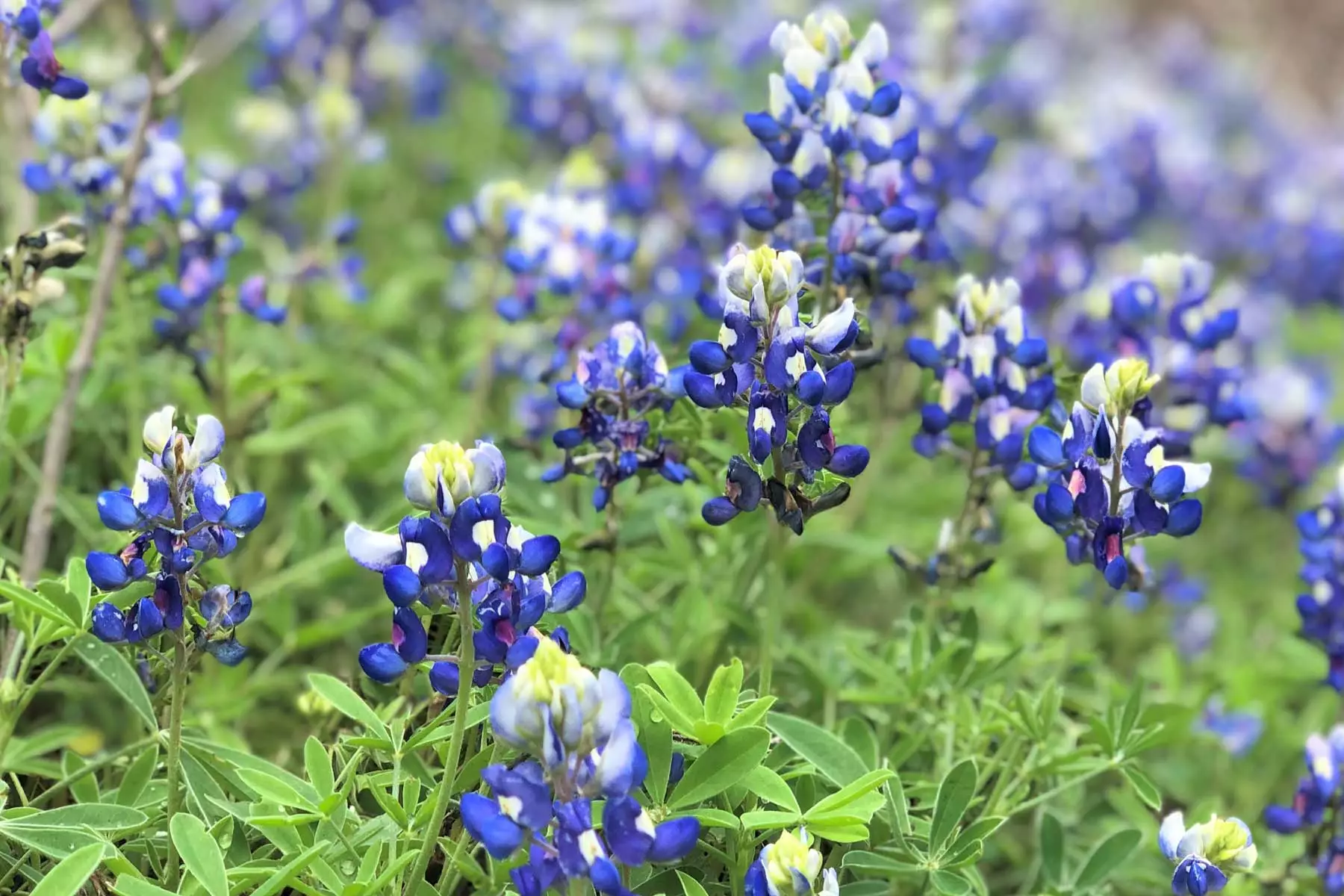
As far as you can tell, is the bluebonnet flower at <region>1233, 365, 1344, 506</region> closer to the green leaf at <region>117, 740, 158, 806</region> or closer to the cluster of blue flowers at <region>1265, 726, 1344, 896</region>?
the cluster of blue flowers at <region>1265, 726, 1344, 896</region>

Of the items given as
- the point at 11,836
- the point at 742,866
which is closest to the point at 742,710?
the point at 742,866

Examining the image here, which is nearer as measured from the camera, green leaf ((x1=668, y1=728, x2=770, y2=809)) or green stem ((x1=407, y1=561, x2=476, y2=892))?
green stem ((x1=407, y1=561, x2=476, y2=892))

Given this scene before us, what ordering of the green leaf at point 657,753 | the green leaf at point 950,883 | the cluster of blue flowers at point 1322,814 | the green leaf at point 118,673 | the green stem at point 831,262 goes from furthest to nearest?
the green stem at point 831,262, the cluster of blue flowers at point 1322,814, the green leaf at point 118,673, the green leaf at point 950,883, the green leaf at point 657,753

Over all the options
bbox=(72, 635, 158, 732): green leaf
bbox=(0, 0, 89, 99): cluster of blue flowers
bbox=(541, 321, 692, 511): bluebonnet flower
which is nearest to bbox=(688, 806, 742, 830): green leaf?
bbox=(541, 321, 692, 511): bluebonnet flower

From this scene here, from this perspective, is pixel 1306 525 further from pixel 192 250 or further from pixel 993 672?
pixel 192 250

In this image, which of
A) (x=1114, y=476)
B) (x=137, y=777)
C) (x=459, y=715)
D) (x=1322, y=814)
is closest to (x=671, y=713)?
(x=459, y=715)

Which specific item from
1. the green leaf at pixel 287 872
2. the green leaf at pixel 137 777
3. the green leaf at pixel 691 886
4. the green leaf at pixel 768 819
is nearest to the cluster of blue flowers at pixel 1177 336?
the green leaf at pixel 768 819

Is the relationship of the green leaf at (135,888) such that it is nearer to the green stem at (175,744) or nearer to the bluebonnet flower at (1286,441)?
the green stem at (175,744)
